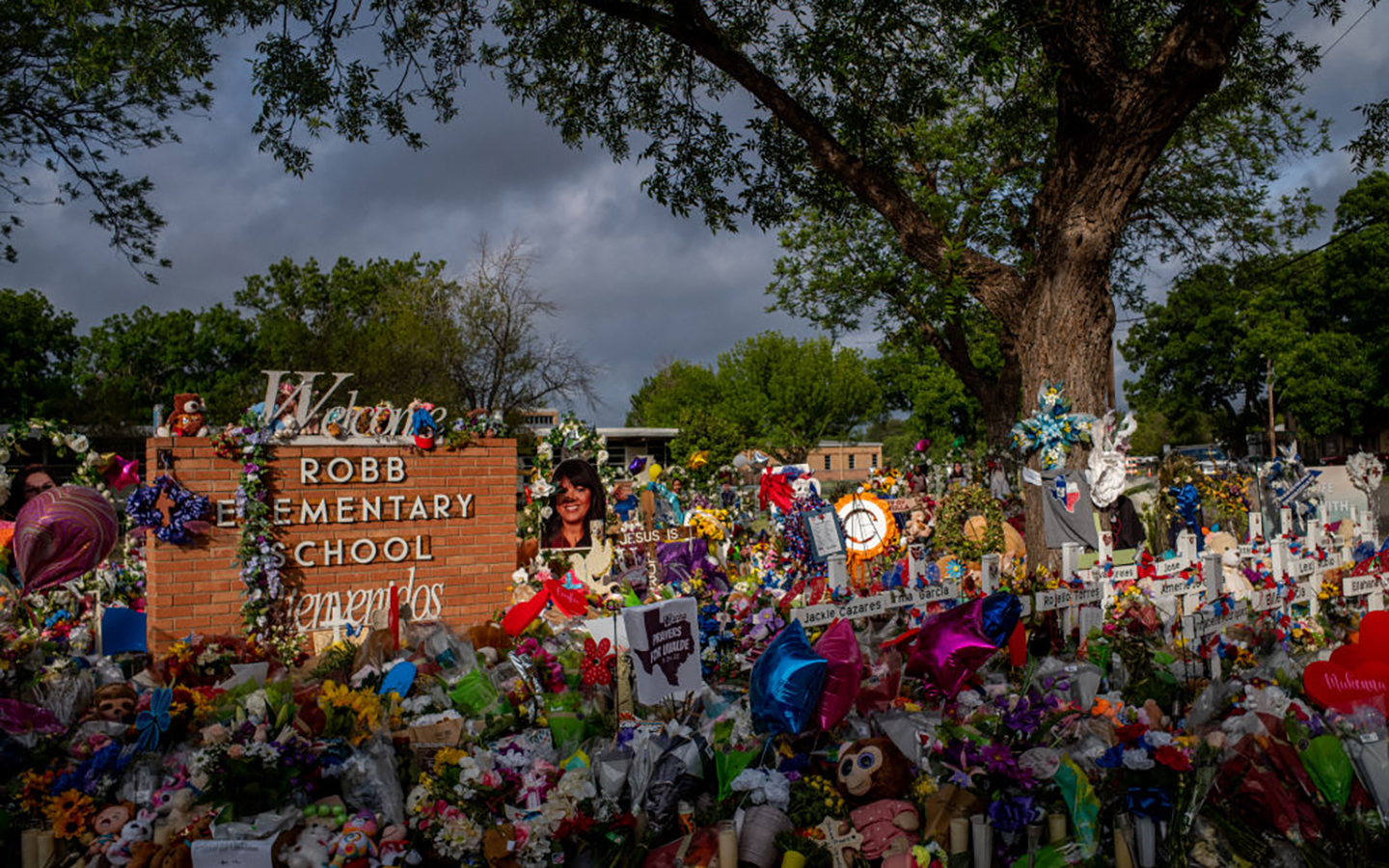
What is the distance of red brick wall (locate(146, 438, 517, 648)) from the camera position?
7461 mm

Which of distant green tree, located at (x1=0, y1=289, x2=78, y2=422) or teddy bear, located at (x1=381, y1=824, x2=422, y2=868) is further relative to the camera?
distant green tree, located at (x1=0, y1=289, x2=78, y2=422)

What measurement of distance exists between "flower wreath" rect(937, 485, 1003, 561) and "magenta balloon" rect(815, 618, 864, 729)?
28.9 ft

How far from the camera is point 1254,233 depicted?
13641mm

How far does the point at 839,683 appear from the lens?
11.6 ft

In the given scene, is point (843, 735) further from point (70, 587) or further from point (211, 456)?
point (70, 587)

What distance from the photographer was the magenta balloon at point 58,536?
5293mm

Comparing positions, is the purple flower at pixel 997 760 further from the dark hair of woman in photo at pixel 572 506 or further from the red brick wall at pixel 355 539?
the dark hair of woman in photo at pixel 572 506

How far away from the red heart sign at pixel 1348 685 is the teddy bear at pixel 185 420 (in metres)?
7.41

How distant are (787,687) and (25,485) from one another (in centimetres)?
874

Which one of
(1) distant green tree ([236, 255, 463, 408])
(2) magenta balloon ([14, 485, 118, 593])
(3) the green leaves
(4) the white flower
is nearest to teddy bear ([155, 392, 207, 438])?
(2) magenta balloon ([14, 485, 118, 593])

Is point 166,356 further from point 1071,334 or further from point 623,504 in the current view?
point 1071,334

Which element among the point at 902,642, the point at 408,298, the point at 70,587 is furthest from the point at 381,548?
the point at 408,298

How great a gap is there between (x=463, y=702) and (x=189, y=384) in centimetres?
3280

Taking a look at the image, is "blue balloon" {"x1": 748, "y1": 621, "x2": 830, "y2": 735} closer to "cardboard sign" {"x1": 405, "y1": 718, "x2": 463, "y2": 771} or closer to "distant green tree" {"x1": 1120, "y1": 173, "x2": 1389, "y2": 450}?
"cardboard sign" {"x1": 405, "y1": 718, "x2": 463, "y2": 771}
